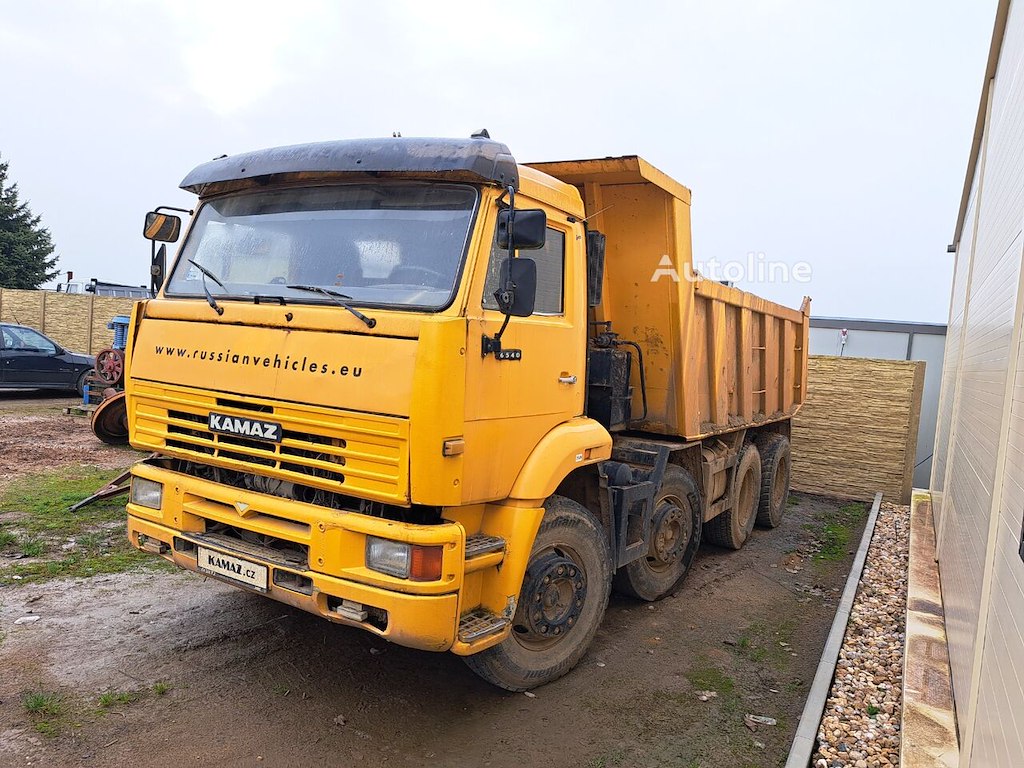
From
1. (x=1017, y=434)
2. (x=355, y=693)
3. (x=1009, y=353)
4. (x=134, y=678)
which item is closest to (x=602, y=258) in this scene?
(x=1009, y=353)

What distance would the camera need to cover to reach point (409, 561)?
328cm

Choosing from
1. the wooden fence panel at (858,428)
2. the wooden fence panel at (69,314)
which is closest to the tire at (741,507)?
the wooden fence panel at (858,428)

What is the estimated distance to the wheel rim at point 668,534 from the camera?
17.8 ft

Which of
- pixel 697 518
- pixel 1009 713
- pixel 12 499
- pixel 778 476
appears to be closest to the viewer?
pixel 1009 713

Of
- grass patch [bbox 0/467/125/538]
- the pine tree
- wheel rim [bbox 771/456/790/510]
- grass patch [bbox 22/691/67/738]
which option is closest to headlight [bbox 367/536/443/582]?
grass patch [bbox 22/691/67/738]

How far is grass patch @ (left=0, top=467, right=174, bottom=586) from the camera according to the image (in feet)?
17.7

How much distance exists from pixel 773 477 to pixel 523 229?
18.6 ft

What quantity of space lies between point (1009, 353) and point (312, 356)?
10.1 ft

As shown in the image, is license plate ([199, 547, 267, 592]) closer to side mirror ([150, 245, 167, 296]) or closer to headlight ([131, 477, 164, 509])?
headlight ([131, 477, 164, 509])

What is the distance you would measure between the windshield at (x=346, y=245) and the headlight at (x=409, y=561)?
1139 millimetres

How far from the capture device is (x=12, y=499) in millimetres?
7000

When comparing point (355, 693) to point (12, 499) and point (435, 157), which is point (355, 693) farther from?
point (12, 499)

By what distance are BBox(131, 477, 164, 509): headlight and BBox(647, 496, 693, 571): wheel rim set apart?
3.32m

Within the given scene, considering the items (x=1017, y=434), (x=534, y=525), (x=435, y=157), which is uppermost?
(x=435, y=157)
